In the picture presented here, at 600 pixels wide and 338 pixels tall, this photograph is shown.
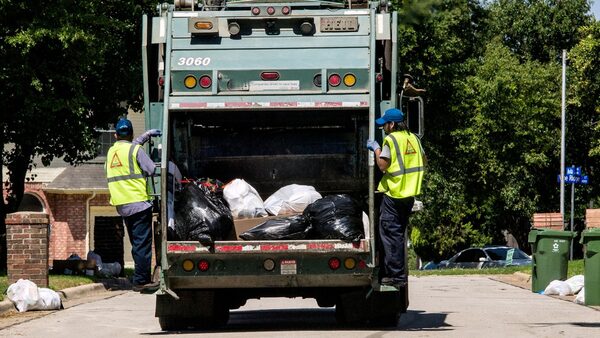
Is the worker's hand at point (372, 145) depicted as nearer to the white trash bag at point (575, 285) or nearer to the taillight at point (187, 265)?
the taillight at point (187, 265)

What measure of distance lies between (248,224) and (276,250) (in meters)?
0.54

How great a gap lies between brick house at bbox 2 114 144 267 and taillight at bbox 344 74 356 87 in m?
29.0

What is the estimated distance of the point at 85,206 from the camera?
40031 millimetres

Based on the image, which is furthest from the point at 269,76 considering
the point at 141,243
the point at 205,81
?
the point at 141,243

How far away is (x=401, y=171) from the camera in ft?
37.9

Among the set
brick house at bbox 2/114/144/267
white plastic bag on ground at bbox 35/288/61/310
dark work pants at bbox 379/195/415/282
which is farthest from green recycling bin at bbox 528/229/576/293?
brick house at bbox 2/114/144/267

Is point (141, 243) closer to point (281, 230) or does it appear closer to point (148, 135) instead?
point (148, 135)

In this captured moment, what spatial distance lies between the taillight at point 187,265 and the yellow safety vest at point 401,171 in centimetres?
187

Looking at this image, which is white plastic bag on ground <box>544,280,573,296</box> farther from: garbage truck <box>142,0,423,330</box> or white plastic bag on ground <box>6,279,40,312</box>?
white plastic bag on ground <box>6,279,40,312</box>

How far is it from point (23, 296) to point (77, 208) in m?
Answer: 25.3

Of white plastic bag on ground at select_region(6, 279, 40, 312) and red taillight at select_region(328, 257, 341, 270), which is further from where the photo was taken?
white plastic bag on ground at select_region(6, 279, 40, 312)

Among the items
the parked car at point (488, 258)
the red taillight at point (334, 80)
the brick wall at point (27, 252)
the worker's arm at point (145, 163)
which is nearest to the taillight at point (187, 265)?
the worker's arm at point (145, 163)

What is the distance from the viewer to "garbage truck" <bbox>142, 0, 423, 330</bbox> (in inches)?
435

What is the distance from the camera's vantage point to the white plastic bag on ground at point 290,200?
11578 mm
